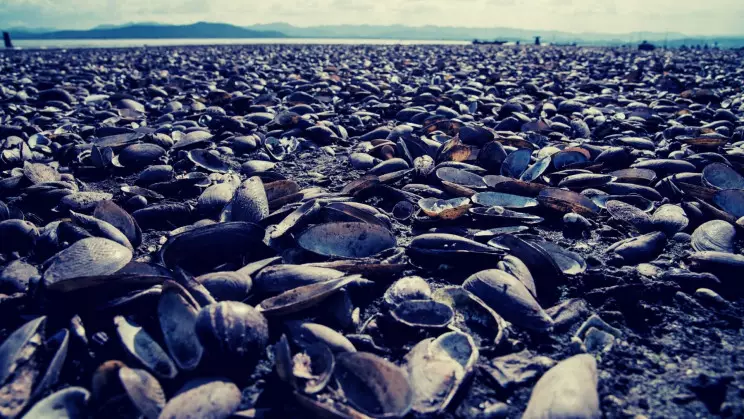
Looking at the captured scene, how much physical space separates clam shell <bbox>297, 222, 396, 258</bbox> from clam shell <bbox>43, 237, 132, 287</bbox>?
0.80 metres

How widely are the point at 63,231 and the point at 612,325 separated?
8.53 feet

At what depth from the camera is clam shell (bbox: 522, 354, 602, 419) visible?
1232 mm

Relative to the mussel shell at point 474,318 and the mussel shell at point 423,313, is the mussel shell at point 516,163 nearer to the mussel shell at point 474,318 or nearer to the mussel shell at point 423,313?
the mussel shell at point 474,318

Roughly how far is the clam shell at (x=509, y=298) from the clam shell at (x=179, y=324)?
3.54 feet

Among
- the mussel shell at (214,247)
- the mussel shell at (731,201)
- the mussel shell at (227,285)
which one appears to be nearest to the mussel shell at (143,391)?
the mussel shell at (227,285)

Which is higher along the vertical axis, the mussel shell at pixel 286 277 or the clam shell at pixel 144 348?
the mussel shell at pixel 286 277

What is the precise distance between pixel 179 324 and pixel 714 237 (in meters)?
2.55

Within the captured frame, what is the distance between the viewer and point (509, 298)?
1775mm

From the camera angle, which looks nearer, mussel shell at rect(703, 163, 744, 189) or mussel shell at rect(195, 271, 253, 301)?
mussel shell at rect(195, 271, 253, 301)

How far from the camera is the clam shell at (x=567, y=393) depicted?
4.04ft

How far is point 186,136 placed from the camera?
14.2 ft

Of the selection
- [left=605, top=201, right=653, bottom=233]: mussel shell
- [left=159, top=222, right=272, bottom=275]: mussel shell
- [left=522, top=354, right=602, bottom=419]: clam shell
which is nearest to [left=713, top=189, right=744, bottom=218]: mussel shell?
[left=605, top=201, right=653, bottom=233]: mussel shell

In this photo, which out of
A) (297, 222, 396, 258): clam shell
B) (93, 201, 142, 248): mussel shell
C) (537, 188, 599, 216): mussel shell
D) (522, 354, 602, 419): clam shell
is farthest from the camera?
(537, 188, 599, 216): mussel shell

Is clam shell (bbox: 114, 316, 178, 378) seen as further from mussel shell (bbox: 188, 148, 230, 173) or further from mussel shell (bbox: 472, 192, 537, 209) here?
mussel shell (bbox: 188, 148, 230, 173)
